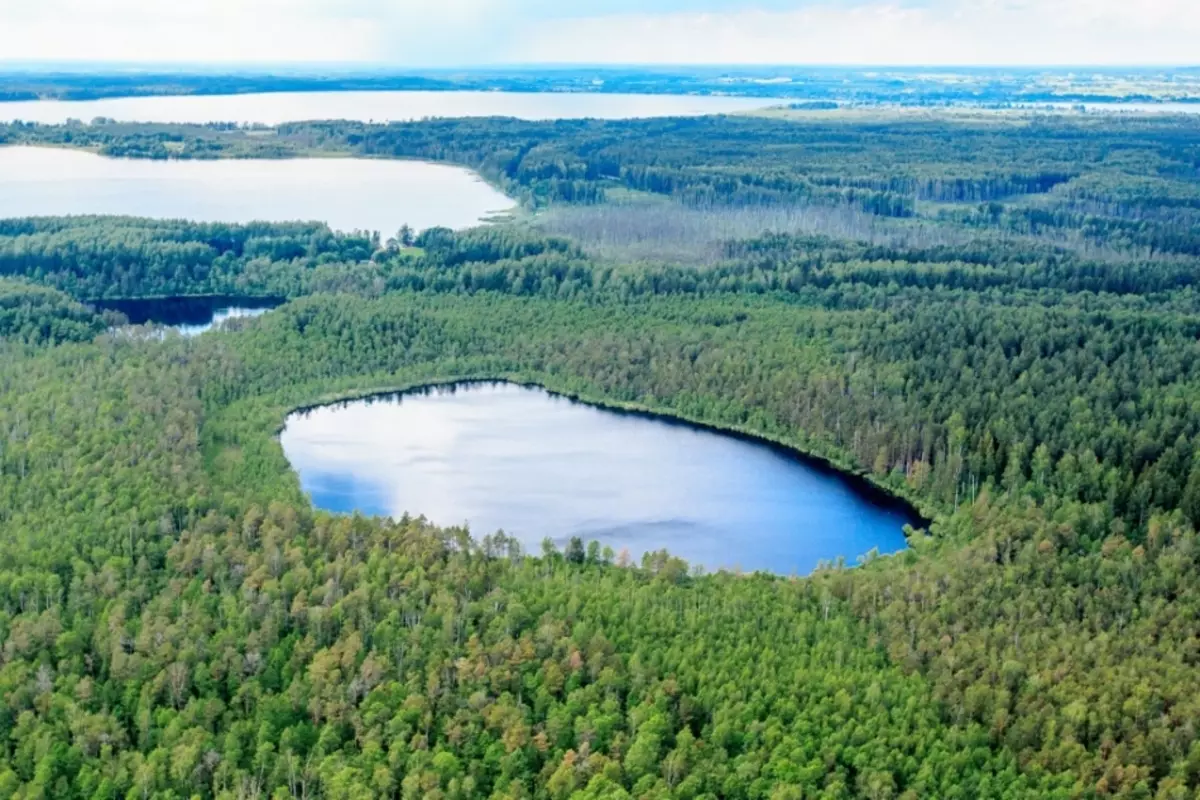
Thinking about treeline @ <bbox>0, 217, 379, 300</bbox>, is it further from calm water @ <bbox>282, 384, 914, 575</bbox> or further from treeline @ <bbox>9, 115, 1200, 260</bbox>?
treeline @ <bbox>9, 115, 1200, 260</bbox>

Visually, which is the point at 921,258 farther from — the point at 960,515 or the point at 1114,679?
the point at 1114,679

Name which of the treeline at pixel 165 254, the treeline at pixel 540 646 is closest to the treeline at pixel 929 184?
the treeline at pixel 165 254

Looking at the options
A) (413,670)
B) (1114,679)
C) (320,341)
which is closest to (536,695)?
(413,670)

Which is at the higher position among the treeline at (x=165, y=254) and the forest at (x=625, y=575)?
the treeline at (x=165, y=254)

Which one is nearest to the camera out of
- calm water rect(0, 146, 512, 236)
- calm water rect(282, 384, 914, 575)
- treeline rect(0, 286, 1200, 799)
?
treeline rect(0, 286, 1200, 799)

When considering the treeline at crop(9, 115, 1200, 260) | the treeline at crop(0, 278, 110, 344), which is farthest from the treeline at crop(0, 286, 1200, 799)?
the treeline at crop(9, 115, 1200, 260)

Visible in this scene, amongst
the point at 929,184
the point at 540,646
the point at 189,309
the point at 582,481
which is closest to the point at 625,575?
the point at 540,646

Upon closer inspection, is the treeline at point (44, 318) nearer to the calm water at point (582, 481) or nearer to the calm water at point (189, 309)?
the calm water at point (189, 309)
